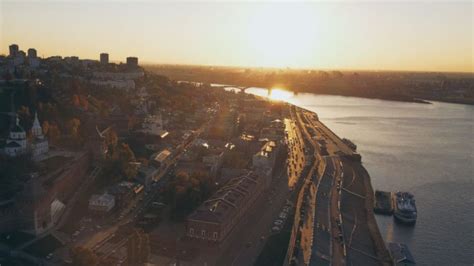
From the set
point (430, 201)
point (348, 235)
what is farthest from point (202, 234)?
point (430, 201)

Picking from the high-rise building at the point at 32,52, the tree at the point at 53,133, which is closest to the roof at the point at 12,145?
the tree at the point at 53,133

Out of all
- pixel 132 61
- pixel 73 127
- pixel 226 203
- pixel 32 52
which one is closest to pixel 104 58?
Result: pixel 132 61

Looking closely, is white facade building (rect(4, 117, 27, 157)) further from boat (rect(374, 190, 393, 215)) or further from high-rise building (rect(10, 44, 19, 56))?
high-rise building (rect(10, 44, 19, 56))

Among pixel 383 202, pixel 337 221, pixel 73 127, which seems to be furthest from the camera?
pixel 73 127

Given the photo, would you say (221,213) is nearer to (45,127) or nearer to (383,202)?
(383,202)

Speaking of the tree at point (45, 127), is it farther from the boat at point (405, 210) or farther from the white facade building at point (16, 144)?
the boat at point (405, 210)

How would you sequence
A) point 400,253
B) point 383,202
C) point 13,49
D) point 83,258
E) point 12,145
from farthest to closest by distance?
point 13,49 → point 383,202 → point 12,145 → point 400,253 → point 83,258
